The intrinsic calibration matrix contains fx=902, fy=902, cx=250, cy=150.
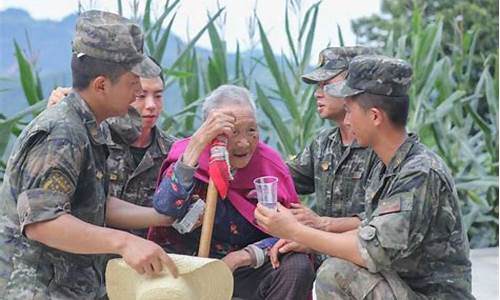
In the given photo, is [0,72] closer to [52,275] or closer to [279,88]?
[279,88]

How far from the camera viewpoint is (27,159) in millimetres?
2506

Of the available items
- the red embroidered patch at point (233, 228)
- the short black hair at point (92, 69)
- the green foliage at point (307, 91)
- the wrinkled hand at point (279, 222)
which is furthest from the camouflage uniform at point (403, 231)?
the green foliage at point (307, 91)

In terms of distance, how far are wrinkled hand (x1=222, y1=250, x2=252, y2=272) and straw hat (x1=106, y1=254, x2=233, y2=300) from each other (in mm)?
369

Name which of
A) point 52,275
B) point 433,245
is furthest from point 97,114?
point 433,245

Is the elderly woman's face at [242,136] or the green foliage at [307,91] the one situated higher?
the elderly woman's face at [242,136]

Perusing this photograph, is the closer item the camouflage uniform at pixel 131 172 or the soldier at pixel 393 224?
the soldier at pixel 393 224

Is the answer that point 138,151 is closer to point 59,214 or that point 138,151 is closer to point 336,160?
point 336,160

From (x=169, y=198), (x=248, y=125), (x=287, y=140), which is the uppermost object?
(x=248, y=125)

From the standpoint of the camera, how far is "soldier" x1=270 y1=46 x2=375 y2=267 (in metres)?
3.36

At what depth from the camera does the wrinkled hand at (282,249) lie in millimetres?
3113

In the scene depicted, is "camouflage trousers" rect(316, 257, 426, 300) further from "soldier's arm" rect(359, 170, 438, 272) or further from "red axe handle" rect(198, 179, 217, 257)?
"red axe handle" rect(198, 179, 217, 257)

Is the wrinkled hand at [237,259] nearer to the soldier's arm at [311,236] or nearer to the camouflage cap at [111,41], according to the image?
the soldier's arm at [311,236]

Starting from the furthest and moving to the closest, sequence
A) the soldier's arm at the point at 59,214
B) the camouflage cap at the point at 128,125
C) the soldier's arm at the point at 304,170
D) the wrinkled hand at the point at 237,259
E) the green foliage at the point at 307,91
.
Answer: the green foliage at the point at 307,91 → the soldier's arm at the point at 304,170 → the camouflage cap at the point at 128,125 → the wrinkled hand at the point at 237,259 → the soldier's arm at the point at 59,214

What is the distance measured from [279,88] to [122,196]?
5.95 ft
